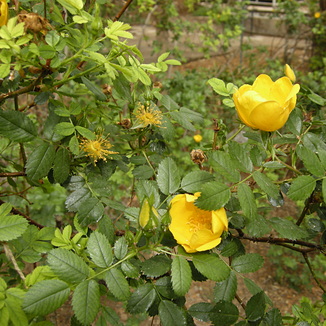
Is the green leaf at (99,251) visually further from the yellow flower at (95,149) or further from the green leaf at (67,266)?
the yellow flower at (95,149)

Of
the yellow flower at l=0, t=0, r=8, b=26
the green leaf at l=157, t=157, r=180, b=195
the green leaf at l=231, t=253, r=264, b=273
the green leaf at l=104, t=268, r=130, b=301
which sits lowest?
the green leaf at l=231, t=253, r=264, b=273

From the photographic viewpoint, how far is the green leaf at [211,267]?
569 millimetres

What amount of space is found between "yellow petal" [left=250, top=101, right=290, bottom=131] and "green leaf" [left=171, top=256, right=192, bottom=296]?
0.31 meters

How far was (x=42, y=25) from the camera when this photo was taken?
2.11ft

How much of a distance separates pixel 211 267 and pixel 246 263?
0.43 feet

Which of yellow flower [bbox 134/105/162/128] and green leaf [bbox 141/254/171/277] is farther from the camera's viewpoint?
yellow flower [bbox 134/105/162/128]

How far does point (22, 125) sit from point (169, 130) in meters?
0.36

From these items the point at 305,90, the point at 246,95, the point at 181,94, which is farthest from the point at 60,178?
the point at 181,94

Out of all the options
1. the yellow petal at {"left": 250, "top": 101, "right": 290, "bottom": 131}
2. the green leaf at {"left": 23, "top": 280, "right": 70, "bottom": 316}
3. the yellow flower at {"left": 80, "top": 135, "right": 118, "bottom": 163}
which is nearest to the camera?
the green leaf at {"left": 23, "top": 280, "right": 70, "bottom": 316}

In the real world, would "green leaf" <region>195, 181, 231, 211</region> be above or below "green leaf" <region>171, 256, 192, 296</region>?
above

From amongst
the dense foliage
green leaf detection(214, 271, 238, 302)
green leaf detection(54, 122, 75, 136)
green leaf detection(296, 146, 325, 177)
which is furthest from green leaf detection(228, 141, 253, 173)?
green leaf detection(54, 122, 75, 136)

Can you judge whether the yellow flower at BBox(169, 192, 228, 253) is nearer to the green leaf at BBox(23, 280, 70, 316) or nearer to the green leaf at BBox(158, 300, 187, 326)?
the green leaf at BBox(158, 300, 187, 326)

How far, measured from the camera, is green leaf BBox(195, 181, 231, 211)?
582 millimetres

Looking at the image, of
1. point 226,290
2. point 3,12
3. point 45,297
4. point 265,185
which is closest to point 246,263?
point 226,290
